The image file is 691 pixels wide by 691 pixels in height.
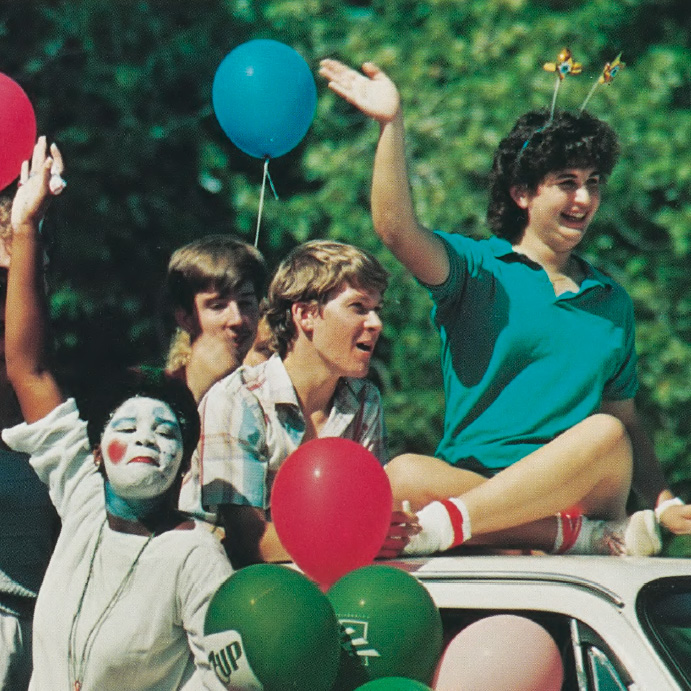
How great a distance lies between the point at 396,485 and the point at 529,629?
0.84 m

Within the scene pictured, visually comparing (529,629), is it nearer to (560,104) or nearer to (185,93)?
(560,104)

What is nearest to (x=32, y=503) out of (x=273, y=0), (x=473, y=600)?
(x=473, y=600)

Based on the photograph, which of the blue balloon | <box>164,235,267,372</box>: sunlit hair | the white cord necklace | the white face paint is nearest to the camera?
the white cord necklace

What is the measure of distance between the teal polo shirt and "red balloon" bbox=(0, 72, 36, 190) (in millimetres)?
1231

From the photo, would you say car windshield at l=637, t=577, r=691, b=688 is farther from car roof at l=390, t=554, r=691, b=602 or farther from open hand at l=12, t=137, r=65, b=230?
open hand at l=12, t=137, r=65, b=230

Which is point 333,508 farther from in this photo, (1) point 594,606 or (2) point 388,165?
(2) point 388,165

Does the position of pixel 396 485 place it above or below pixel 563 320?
below

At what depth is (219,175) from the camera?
7.94m

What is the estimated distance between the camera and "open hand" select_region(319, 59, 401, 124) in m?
3.65

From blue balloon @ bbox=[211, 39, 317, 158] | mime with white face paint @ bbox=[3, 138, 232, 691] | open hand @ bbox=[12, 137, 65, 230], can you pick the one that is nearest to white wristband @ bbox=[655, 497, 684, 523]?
mime with white face paint @ bbox=[3, 138, 232, 691]

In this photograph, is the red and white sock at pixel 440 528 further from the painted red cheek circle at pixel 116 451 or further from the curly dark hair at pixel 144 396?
the painted red cheek circle at pixel 116 451

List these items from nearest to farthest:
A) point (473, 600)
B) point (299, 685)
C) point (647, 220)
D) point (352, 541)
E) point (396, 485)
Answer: point (299, 685) → point (473, 600) → point (352, 541) → point (396, 485) → point (647, 220)

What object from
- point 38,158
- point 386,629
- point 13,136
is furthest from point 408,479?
point 13,136

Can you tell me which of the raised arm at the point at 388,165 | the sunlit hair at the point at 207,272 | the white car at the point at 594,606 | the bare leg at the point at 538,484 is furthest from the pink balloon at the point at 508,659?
the sunlit hair at the point at 207,272
